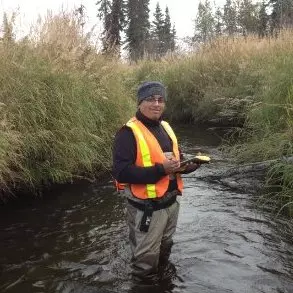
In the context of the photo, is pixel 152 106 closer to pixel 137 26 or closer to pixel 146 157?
pixel 146 157

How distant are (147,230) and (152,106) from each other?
1.10 metres

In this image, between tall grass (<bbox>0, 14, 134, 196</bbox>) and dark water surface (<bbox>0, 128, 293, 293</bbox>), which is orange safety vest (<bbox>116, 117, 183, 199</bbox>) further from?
tall grass (<bbox>0, 14, 134, 196</bbox>)

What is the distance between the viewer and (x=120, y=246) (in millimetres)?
5137

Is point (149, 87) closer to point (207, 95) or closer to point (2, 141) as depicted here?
point (2, 141)

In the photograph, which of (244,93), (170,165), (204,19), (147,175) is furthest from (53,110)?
(204,19)

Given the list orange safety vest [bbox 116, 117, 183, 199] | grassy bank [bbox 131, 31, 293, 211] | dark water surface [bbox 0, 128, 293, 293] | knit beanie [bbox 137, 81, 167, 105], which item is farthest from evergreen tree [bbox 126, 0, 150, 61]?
orange safety vest [bbox 116, 117, 183, 199]

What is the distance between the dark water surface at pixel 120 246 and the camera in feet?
14.1

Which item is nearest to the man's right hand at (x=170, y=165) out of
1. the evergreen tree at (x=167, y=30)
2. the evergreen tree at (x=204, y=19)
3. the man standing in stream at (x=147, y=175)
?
the man standing in stream at (x=147, y=175)

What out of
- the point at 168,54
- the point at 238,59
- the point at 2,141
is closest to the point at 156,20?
the point at 168,54

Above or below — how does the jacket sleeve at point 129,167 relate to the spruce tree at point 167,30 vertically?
below

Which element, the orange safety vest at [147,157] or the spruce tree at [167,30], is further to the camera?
the spruce tree at [167,30]

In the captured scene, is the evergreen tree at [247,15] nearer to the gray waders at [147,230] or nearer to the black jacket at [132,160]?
the black jacket at [132,160]

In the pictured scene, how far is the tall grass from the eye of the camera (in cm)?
599

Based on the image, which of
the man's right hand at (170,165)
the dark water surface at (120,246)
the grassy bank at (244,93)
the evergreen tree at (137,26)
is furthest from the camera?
the evergreen tree at (137,26)
